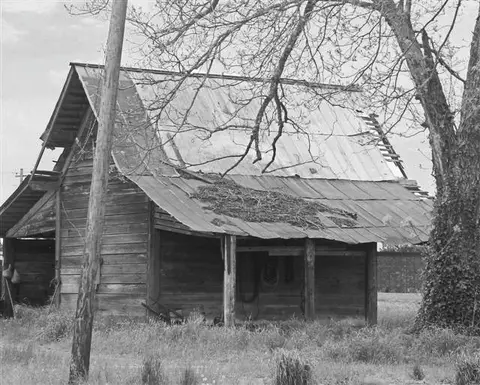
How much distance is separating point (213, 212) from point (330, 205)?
3.80 metres

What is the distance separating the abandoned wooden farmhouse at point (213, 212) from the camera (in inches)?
824

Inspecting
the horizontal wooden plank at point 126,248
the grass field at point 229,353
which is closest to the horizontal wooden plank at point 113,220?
the horizontal wooden plank at point 126,248

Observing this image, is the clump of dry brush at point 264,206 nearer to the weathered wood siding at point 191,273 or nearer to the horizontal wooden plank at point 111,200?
the weathered wood siding at point 191,273

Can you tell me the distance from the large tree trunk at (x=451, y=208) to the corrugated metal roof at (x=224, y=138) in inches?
139

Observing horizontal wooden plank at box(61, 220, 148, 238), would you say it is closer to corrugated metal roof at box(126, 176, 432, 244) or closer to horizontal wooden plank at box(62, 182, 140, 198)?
horizontal wooden plank at box(62, 182, 140, 198)

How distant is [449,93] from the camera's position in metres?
18.2

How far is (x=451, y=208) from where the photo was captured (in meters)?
17.6

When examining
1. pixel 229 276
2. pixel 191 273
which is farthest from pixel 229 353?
pixel 191 273

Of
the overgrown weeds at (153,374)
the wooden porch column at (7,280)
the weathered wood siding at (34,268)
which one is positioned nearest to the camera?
the overgrown weeds at (153,374)

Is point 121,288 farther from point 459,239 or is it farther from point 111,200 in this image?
point 459,239

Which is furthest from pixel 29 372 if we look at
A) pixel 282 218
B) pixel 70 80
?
pixel 70 80

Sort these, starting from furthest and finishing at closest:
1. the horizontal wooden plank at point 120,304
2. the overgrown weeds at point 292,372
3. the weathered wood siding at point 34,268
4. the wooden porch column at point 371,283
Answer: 1. the weathered wood siding at point 34,268
2. the wooden porch column at point 371,283
3. the horizontal wooden plank at point 120,304
4. the overgrown weeds at point 292,372

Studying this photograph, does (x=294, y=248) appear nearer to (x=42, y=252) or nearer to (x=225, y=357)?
(x=225, y=357)

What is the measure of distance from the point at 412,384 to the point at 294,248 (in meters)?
9.03
